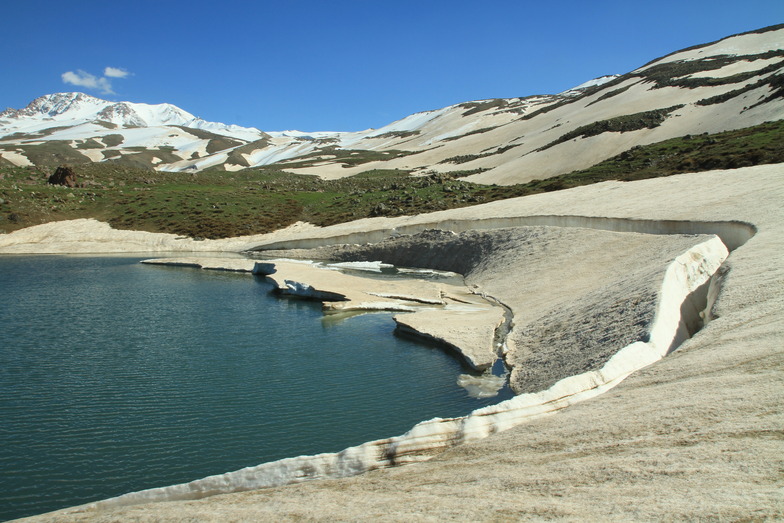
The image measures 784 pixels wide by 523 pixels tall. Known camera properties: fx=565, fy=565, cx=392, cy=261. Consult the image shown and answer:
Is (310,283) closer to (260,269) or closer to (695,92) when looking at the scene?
(260,269)

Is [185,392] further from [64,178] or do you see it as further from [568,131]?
[568,131]

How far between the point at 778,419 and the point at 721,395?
3.36 ft

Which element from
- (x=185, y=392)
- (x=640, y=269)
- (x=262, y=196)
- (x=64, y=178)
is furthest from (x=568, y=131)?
(x=185, y=392)

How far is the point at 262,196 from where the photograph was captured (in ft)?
227

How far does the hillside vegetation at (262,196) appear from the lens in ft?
157

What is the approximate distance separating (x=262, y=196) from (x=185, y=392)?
188 feet

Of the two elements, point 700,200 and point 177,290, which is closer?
point 700,200

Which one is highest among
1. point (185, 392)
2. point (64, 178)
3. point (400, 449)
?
point (64, 178)

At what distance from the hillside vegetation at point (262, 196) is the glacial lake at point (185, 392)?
3210 centimetres

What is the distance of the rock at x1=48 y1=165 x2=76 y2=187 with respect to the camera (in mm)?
65812

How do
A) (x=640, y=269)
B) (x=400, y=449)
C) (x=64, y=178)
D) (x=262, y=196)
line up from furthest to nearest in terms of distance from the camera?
(x=262, y=196)
(x=64, y=178)
(x=640, y=269)
(x=400, y=449)

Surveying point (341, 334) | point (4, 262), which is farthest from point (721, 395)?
point (4, 262)

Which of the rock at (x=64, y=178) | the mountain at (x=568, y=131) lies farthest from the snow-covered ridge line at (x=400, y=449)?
the rock at (x=64, y=178)

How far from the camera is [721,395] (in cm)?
707
